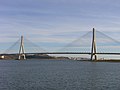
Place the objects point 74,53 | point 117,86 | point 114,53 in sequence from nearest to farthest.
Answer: point 117,86, point 114,53, point 74,53

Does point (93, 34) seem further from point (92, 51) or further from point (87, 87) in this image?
point (87, 87)

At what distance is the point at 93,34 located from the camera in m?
116

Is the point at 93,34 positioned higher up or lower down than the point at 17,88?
higher up

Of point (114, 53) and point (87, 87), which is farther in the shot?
point (114, 53)

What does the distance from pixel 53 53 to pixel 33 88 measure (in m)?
89.4

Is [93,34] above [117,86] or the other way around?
above

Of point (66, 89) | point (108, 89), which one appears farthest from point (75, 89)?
point (108, 89)

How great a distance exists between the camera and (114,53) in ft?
361

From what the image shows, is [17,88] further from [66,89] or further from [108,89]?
[108,89]

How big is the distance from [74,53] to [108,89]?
85.6 metres

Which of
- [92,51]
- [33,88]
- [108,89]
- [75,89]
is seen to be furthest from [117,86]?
[92,51]

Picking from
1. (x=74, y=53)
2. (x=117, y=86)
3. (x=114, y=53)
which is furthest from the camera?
(x=74, y=53)

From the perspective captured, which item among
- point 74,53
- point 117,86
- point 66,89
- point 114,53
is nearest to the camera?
point 66,89

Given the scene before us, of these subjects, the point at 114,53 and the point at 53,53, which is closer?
the point at 114,53
